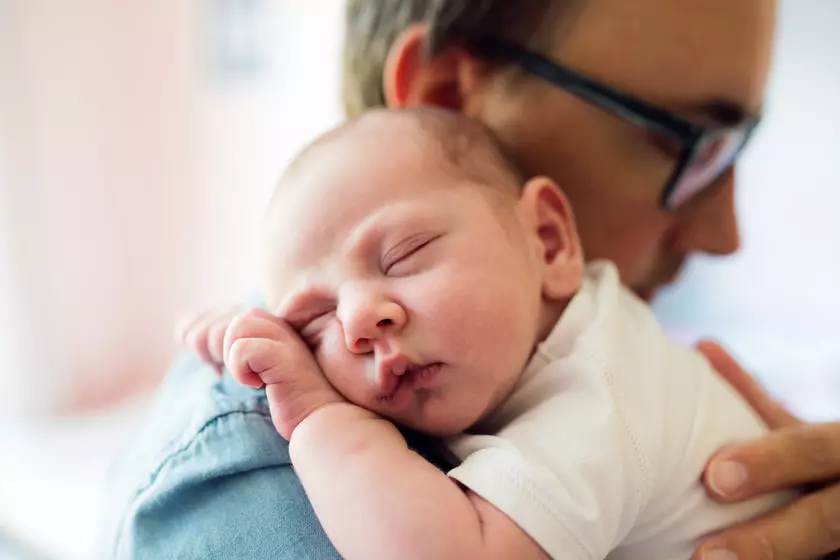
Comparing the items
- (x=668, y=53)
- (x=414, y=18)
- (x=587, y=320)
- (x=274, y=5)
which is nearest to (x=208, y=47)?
(x=274, y=5)

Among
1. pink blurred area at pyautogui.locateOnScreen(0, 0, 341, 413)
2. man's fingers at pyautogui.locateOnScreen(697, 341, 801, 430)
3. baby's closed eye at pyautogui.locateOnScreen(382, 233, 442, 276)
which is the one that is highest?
baby's closed eye at pyautogui.locateOnScreen(382, 233, 442, 276)

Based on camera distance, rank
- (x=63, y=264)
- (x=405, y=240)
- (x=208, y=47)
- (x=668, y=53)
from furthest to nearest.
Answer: (x=208, y=47) → (x=63, y=264) → (x=668, y=53) → (x=405, y=240)

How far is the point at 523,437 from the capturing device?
0.77 meters

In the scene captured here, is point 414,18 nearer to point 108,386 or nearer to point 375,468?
point 375,468

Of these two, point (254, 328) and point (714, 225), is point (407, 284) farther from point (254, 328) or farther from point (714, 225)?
point (714, 225)

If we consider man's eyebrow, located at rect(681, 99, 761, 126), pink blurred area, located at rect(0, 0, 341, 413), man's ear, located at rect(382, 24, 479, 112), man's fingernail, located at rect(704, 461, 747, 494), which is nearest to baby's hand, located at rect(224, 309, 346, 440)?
man's fingernail, located at rect(704, 461, 747, 494)

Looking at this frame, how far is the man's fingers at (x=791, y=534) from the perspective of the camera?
84cm

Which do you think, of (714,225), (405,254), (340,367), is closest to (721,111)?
(714,225)

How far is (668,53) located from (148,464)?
88 cm

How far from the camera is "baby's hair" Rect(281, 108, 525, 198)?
3.04ft

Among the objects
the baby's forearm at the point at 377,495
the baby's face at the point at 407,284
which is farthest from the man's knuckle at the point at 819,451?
the baby's forearm at the point at 377,495

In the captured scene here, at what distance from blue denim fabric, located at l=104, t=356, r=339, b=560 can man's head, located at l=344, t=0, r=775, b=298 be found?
0.57 metres

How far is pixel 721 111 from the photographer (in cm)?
115

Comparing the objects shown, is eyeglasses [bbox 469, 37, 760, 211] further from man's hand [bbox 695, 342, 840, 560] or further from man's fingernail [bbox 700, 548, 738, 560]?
man's fingernail [bbox 700, 548, 738, 560]
